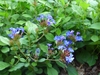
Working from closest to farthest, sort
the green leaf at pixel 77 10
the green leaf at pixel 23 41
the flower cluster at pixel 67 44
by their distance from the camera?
1. the flower cluster at pixel 67 44
2. the green leaf at pixel 23 41
3. the green leaf at pixel 77 10

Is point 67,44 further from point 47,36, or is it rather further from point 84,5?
point 84,5

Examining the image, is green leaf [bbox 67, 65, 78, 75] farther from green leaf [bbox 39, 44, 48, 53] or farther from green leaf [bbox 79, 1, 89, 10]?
green leaf [bbox 79, 1, 89, 10]

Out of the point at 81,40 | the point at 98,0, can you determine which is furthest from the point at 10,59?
the point at 98,0

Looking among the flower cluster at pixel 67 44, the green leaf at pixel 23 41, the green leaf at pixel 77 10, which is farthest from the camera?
the green leaf at pixel 77 10

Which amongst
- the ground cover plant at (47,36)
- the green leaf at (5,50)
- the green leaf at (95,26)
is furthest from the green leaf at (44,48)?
the green leaf at (95,26)

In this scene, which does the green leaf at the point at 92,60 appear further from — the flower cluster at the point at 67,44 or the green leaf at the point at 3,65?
the green leaf at the point at 3,65

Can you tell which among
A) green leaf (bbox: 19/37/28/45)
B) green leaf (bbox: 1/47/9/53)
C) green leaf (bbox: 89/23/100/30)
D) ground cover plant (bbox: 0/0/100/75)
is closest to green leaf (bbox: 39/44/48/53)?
ground cover plant (bbox: 0/0/100/75)

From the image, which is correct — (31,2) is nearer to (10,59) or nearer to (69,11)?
(69,11)
